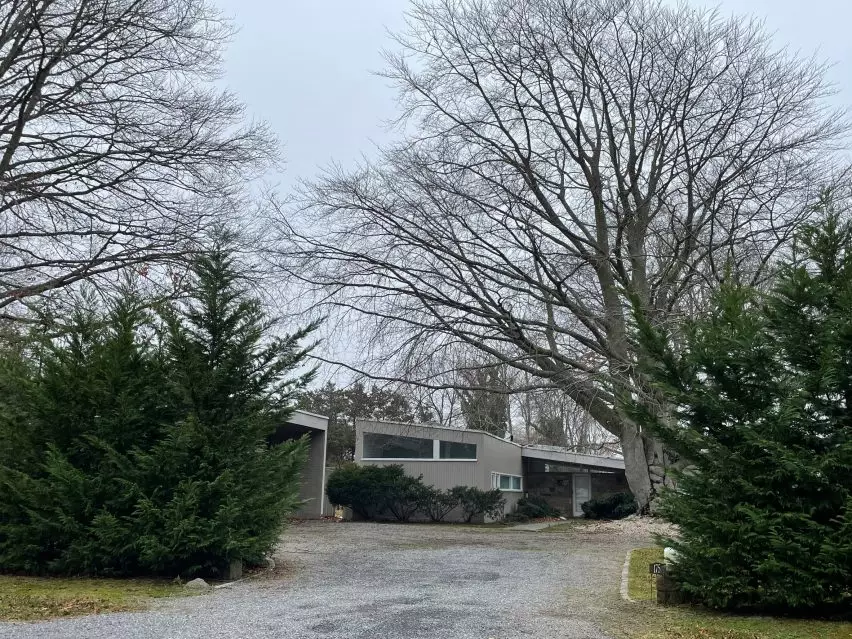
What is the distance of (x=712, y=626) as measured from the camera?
6.98m

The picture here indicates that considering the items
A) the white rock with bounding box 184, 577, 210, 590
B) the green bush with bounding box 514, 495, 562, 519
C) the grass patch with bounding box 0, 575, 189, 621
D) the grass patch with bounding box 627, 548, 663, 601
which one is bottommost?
the grass patch with bounding box 0, 575, 189, 621

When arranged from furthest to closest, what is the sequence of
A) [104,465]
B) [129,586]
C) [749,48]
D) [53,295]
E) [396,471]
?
[396,471]
[749,48]
[53,295]
[104,465]
[129,586]

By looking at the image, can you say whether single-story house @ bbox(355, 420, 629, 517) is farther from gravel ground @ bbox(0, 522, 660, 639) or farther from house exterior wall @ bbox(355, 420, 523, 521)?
gravel ground @ bbox(0, 522, 660, 639)

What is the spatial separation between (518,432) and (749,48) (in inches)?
1522

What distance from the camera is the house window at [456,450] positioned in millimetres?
26719

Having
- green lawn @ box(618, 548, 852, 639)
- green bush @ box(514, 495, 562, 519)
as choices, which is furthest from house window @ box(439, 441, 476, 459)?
green lawn @ box(618, 548, 852, 639)

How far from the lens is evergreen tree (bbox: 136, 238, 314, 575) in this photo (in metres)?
9.66

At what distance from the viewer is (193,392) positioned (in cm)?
1026

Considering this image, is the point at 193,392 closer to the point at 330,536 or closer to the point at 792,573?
the point at 792,573

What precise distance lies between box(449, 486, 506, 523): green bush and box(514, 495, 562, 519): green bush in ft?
10.7

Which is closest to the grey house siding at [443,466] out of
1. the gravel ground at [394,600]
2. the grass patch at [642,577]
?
the gravel ground at [394,600]

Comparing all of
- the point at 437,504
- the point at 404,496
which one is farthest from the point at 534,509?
the point at 404,496

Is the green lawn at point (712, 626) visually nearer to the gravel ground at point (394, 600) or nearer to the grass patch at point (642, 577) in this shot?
the gravel ground at point (394, 600)

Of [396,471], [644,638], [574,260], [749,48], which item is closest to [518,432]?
[396,471]
